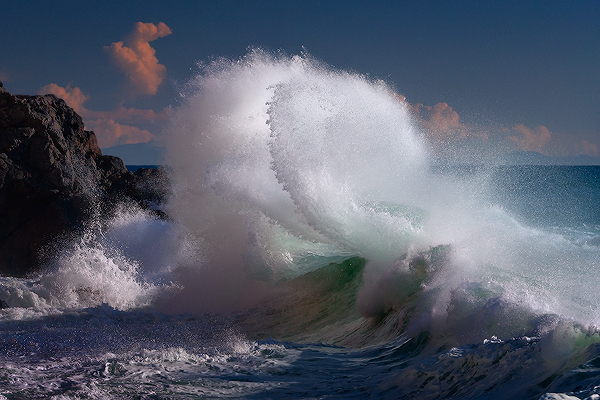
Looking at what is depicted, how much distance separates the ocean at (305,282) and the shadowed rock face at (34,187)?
63 centimetres

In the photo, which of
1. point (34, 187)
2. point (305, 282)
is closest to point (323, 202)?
point (305, 282)

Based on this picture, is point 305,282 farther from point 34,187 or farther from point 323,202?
point 34,187

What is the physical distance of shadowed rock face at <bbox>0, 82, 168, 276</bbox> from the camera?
1413cm

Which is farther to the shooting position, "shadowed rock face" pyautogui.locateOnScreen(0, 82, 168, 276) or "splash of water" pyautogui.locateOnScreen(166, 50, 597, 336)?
"shadowed rock face" pyautogui.locateOnScreen(0, 82, 168, 276)

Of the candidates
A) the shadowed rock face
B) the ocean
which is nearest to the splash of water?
the ocean

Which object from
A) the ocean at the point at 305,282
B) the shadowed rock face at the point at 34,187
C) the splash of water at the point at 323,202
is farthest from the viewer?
the shadowed rock face at the point at 34,187

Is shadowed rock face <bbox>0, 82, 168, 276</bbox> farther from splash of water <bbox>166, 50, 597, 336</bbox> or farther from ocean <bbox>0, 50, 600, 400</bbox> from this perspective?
splash of water <bbox>166, 50, 597, 336</bbox>

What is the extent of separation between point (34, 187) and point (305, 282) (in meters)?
9.15

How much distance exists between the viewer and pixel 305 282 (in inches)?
416

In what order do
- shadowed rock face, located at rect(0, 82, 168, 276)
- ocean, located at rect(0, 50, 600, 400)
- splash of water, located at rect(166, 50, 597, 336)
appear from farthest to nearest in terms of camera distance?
shadowed rock face, located at rect(0, 82, 168, 276) → splash of water, located at rect(166, 50, 597, 336) → ocean, located at rect(0, 50, 600, 400)

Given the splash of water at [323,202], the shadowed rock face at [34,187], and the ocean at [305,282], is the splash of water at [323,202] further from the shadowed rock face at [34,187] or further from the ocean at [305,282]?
the shadowed rock face at [34,187]

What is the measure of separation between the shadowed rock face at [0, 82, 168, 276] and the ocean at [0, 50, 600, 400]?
2.06ft

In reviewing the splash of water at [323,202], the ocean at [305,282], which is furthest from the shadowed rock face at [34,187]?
the splash of water at [323,202]

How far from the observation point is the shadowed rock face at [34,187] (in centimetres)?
1413
